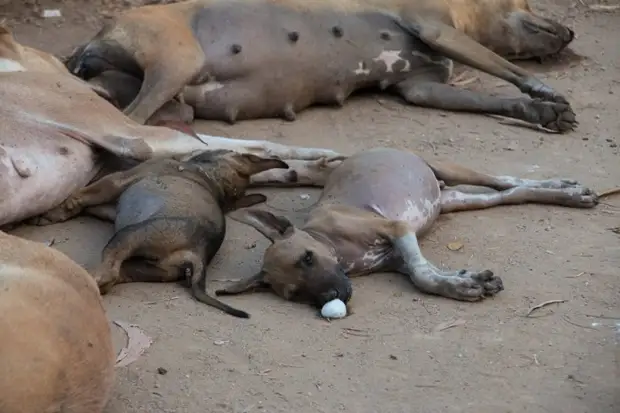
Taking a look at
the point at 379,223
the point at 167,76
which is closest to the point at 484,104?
the point at 167,76

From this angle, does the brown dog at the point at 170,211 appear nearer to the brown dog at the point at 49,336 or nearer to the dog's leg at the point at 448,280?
the dog's leg at the point at 448,280

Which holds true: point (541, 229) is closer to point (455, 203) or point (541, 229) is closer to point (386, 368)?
point (455, 203)

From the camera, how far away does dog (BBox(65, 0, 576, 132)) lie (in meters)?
6.15

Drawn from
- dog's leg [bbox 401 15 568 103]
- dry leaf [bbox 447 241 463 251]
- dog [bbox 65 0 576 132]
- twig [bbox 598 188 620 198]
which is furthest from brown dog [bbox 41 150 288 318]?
dog's leg [bbox 401 15 568 103]

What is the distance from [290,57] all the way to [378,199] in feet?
6.62

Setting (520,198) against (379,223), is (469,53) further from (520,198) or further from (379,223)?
(379,223)

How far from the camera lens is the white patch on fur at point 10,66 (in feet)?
17.5

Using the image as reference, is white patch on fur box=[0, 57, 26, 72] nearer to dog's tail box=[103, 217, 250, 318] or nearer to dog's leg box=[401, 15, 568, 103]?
dog's tail box=[103, 217, 250, 318]

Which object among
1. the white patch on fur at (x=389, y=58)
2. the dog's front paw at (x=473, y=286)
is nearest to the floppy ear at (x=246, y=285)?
the dog's front paw at (x=473, y=286)

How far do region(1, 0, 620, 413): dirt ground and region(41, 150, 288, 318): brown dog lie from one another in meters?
0.07

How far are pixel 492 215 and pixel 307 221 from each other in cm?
100

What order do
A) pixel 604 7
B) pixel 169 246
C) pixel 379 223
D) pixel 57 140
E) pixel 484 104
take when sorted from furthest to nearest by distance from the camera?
pixel 604 7
pixel 484 104
pixel 57 140
pixel 379 223
pixel 169 246

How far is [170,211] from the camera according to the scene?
4.43m

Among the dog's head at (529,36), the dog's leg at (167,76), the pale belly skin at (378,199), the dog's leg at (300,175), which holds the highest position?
the pale belly skin at (378,199)
